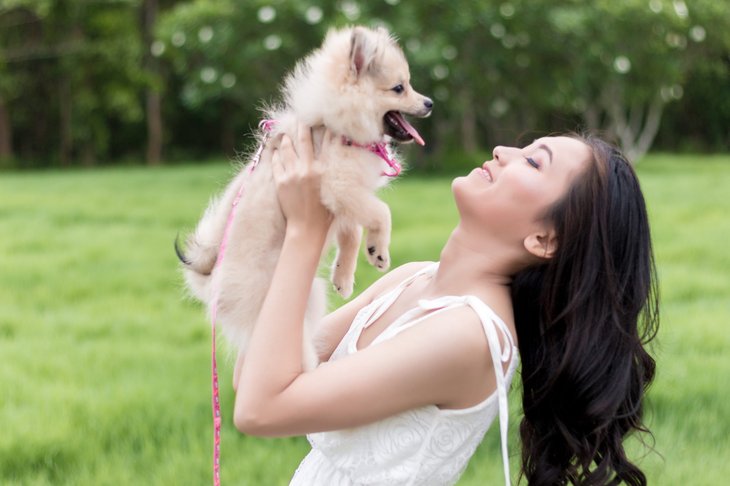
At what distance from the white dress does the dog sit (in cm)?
21

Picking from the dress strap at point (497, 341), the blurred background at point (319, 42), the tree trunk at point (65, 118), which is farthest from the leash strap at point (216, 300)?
the tree trunk at point (65, 118)

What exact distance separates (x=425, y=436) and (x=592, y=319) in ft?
1.51

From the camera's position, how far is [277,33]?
493 inches

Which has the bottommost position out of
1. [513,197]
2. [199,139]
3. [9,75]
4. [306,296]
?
[199,139]

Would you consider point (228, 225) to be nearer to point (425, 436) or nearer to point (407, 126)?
point (407, 126)

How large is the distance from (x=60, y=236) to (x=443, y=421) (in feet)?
20.0

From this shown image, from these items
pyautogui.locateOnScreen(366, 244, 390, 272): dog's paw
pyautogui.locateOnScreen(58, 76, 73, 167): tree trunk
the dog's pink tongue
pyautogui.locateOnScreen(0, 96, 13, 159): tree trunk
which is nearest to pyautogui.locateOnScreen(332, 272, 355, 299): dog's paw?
pyautogui.locateOnScreen(366, 244, 390, 272): dog's paw

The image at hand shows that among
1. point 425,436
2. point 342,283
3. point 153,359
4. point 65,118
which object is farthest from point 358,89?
point 65,118

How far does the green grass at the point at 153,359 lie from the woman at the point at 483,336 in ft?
1.55

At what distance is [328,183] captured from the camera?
6.30ft

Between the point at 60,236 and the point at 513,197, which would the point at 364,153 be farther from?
the point at 60,236

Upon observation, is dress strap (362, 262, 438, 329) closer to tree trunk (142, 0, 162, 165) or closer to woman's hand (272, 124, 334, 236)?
woman's hand (272, 124, 334, 236)

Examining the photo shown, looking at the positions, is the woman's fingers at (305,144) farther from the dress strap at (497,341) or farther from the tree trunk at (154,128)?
the tree trunk at (154,128)

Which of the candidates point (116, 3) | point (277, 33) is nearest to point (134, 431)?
point (277, 33)
